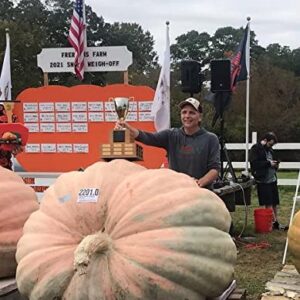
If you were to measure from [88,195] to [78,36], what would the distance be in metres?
8.34

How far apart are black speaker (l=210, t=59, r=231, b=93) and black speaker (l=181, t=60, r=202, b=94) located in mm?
292

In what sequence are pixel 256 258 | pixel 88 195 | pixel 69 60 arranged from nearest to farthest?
1. pixel 88 195
2. pixel 256 258
3. pixel 69 60

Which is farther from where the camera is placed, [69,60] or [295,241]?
[69,60]

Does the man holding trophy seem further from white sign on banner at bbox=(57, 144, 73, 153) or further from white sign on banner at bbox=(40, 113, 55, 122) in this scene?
white sign on banner at bbox=(40, 113, 55, 122)

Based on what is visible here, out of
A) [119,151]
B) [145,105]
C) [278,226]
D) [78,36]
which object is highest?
[78,36]

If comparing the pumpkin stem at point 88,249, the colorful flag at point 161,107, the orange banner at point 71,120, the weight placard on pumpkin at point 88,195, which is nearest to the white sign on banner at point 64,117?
the orange banner at point 71,120

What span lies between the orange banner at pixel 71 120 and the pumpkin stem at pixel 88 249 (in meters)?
7.12

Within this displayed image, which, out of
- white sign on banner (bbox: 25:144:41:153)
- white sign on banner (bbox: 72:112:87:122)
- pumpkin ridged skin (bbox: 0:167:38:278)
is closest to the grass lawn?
pumpkin ridged skin (bbox: 0:167:38:278)

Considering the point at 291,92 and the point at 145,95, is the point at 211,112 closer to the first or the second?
the point at 291,92

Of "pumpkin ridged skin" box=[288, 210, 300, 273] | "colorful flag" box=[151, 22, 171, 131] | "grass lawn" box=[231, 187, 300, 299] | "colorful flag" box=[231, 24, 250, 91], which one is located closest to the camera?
"pumpkin ridged skin" box=[288, 210, 300, 273]

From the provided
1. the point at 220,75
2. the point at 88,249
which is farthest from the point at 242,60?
A: the point at 88,249

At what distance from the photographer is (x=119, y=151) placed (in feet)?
10.6

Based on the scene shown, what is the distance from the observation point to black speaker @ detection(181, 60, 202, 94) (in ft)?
29.9

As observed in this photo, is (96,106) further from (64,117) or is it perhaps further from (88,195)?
(88,195)
